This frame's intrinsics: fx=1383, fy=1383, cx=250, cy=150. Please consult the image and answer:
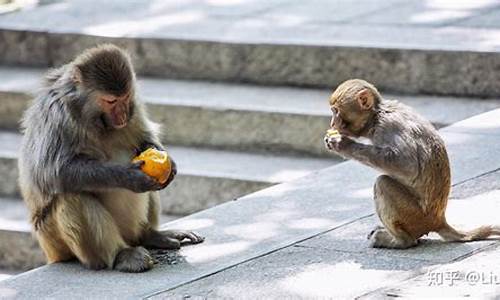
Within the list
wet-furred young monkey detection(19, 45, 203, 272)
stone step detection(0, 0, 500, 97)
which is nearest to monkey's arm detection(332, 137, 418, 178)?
wet-furred young monkey detection(19, 45, 203, 272)

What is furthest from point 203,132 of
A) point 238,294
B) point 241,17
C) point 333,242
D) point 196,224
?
point 238,294

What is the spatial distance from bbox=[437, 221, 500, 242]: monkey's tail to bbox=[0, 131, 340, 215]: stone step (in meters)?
2.69

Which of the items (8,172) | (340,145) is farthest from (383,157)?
(8,172)

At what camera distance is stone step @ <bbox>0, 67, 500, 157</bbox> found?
1011 cm

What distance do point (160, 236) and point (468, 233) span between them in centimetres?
168

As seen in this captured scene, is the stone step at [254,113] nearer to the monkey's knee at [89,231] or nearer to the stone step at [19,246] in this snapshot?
the stone step at [19,246]

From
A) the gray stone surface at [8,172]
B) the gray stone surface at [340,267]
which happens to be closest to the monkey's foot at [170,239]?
the gray stone surface at [340,267]

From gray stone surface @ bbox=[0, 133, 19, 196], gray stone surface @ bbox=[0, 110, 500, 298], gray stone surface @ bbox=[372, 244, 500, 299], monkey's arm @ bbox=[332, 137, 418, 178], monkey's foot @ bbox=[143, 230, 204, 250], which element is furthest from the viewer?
gray stone surface @ bbox=[0, 133, 19, 196]

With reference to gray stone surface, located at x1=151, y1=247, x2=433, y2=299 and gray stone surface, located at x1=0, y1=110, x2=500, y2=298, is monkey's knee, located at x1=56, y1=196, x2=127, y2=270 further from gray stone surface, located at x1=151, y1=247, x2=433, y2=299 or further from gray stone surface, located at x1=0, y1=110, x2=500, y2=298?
gray stone surface, located at x1=151, y1=247, x2=433, y2=299

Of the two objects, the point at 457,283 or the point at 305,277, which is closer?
the point at 457,283

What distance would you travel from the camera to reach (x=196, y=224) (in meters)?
8.01

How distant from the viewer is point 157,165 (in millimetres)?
7027

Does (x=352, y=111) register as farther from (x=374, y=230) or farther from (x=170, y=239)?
(x=170, y=239)

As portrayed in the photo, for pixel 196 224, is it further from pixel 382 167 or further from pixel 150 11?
pixel 150 11
